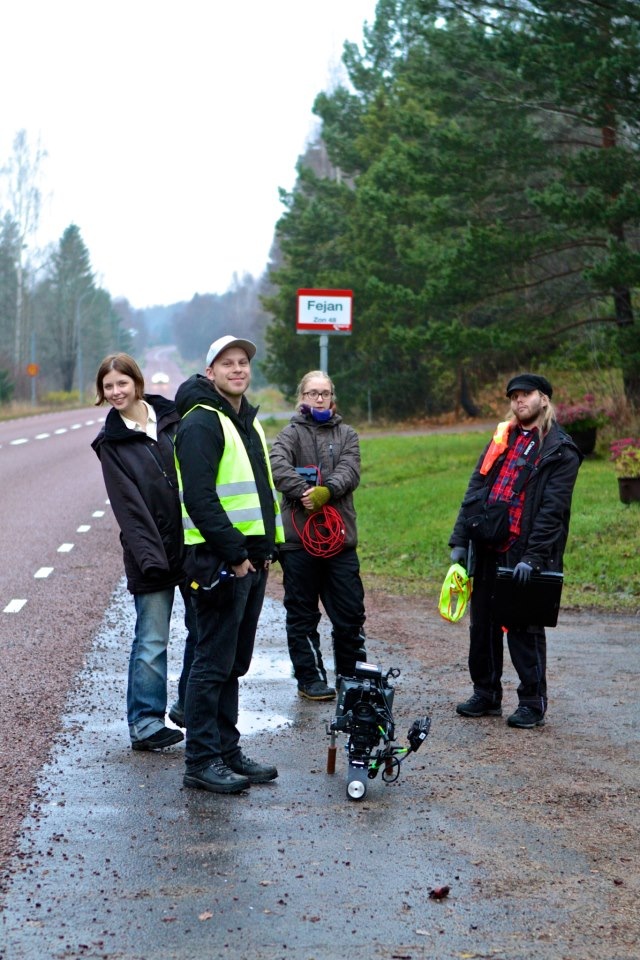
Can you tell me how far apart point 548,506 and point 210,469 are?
2.12 m

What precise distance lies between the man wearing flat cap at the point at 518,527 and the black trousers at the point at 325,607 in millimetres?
718

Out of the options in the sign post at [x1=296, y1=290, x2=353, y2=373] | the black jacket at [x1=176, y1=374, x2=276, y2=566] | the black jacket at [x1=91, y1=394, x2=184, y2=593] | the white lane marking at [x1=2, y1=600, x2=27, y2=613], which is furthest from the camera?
the sign post at [x1=296, y1=290, x2=353, y2=373]

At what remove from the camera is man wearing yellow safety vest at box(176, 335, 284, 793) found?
5535 mm

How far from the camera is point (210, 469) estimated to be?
555cm

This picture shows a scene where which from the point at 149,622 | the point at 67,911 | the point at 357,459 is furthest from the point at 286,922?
the point at 357,459

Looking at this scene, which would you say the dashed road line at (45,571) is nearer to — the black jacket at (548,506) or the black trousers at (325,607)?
the black trousers at (325,607)

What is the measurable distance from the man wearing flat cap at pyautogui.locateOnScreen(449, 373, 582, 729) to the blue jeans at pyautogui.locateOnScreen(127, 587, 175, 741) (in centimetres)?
165

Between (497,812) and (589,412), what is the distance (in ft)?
58.8

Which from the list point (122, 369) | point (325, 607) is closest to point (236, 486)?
point (122, 369)

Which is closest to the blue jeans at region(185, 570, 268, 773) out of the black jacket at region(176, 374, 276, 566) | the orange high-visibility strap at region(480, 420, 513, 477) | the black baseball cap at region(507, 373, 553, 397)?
the black jacket at region(176, 374, 276, 566)

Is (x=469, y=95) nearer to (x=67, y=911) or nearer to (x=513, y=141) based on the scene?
(x=513, y=141)

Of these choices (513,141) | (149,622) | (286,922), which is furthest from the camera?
(513,141)

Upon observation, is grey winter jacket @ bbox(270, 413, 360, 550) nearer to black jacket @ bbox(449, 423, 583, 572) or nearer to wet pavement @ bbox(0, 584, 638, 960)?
black jacket @ bbox(449, 423, 583, 572)

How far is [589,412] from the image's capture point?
891 inches
